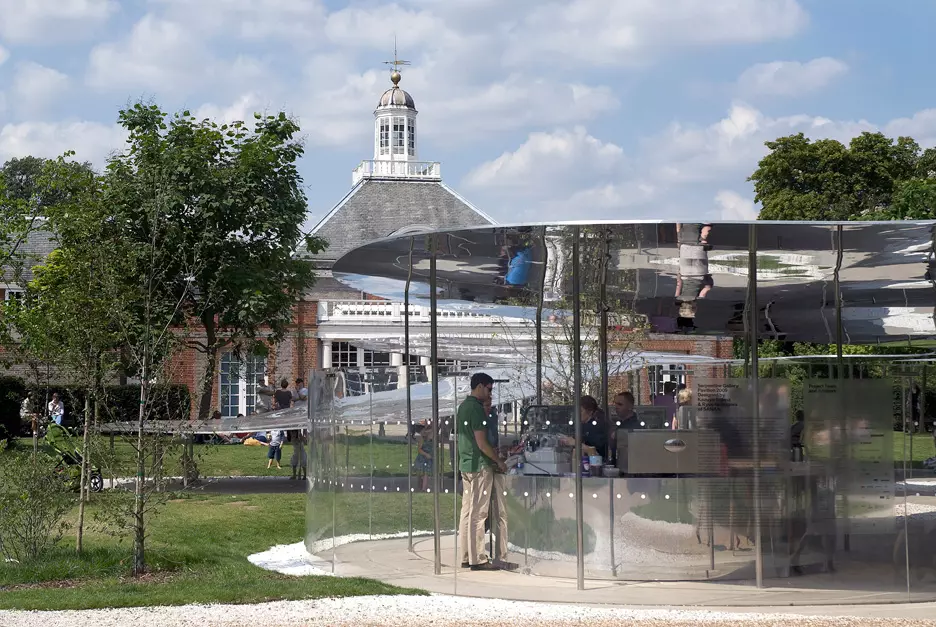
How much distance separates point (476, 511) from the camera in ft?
40.2

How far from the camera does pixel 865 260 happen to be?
11.3m

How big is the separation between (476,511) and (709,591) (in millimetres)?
2320

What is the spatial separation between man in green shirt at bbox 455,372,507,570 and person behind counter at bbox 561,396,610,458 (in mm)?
772

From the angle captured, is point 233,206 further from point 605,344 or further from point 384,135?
point 384,135

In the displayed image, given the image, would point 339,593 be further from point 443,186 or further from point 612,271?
point 443,186

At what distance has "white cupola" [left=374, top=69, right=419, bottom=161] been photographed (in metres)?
88.6

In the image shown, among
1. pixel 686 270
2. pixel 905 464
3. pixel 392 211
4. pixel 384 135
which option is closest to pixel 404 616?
pixel 686 270

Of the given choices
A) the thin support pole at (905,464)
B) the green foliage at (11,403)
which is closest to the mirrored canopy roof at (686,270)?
the thin support pole at (905,464)

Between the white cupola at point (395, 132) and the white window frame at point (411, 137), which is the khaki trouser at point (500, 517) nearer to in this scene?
the white cupola at point (395, 132)

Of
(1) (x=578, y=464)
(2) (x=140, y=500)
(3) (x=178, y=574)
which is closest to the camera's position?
(1) (x=578, y=464)

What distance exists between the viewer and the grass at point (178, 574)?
11156 mm

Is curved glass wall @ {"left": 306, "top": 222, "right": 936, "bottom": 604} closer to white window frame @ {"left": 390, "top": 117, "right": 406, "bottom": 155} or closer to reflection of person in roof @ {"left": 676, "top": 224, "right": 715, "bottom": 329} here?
reflection of person in roof @ {"left": 676, "top": 224, "right": 715, "bottom": 329}

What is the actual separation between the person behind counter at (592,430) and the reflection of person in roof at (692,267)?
1584 mm

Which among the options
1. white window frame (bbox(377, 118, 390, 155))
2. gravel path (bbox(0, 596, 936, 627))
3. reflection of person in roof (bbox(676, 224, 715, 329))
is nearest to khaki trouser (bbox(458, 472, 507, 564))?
gravel path (bbox(0, 596, 936, 627))
